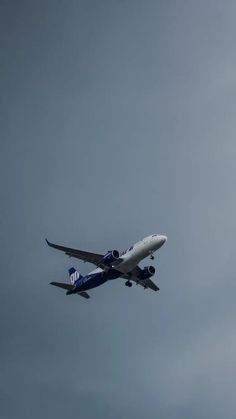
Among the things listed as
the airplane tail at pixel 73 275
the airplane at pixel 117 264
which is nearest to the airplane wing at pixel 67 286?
the airplane at pixel 117 264

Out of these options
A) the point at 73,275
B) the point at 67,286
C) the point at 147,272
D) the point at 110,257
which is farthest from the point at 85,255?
the point at 73,275

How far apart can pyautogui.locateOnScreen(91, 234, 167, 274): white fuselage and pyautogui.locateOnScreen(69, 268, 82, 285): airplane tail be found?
20.3 metres

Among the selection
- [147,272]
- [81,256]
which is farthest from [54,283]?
[147,272]

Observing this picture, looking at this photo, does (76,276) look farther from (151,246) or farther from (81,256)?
(151,246)

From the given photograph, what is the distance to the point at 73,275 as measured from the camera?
154 metres

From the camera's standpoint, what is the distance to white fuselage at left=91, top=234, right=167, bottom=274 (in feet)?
415

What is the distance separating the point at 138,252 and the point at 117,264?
17.4ft

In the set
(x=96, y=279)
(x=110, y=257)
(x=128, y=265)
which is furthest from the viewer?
(x=96, y=279)

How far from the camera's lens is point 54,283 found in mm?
136375

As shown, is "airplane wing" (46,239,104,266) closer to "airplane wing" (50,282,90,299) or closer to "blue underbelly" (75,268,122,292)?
"blue underbelly" (75,268,122,292)

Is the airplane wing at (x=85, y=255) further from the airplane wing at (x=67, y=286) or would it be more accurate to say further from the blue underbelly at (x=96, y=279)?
the airplane wing at (x=67, y=286)

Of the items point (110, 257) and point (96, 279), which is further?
point (96, 279)

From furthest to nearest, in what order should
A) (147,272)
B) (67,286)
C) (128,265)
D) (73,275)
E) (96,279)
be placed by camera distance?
(73,275)
(67,286)
(147,272)
(96,279)
(128,265)

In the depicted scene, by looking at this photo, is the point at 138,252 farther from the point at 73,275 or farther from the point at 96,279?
the point at 73,275
